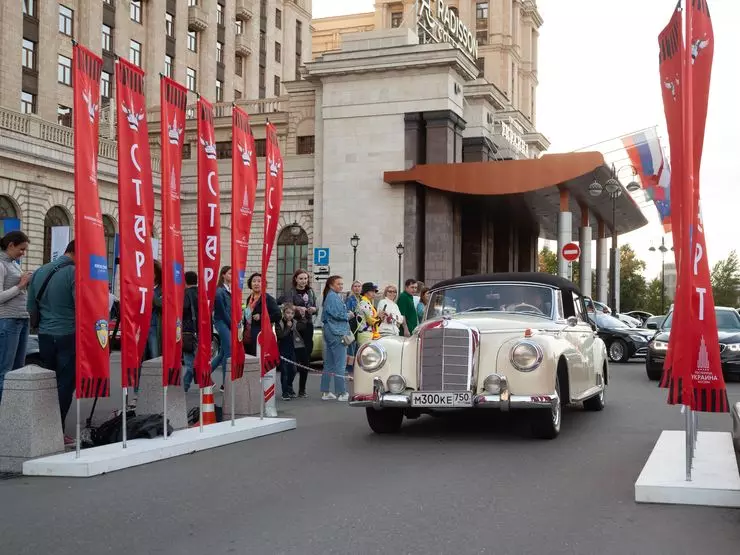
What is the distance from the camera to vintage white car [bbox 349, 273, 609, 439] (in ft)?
30.3

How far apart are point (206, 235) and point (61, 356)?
202 cm

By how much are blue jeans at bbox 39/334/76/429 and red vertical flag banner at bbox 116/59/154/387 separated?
0.67m

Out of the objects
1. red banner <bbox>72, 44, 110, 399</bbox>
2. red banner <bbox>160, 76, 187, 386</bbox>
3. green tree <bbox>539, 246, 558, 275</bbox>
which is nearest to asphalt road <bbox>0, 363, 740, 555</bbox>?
red banner <bbox>72, 44, 110, 399</bbox>

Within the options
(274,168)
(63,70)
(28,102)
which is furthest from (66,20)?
(274,168)

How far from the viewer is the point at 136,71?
28.8 ft

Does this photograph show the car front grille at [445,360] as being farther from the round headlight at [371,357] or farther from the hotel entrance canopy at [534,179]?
the hotel entrance canopy at [534,179]

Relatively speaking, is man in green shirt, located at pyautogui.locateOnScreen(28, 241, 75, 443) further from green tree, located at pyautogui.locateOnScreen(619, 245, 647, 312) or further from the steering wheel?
green tree, located at pyautogui.locateOnScreen(619, 245, 647, 312)

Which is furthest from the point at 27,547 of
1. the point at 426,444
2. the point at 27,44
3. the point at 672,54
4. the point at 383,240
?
the point at 27,44

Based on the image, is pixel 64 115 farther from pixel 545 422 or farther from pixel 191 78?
pixel 545 422

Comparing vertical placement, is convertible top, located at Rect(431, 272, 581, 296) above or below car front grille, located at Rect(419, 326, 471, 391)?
above

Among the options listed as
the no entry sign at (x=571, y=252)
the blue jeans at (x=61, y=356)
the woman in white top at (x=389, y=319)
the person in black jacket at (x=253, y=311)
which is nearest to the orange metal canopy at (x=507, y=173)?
the no entry sign at (x=571, y=252)

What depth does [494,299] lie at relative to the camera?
11.2 metres

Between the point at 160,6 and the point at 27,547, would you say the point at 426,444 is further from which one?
the point at 160,6

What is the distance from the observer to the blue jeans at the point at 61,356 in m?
8.87
